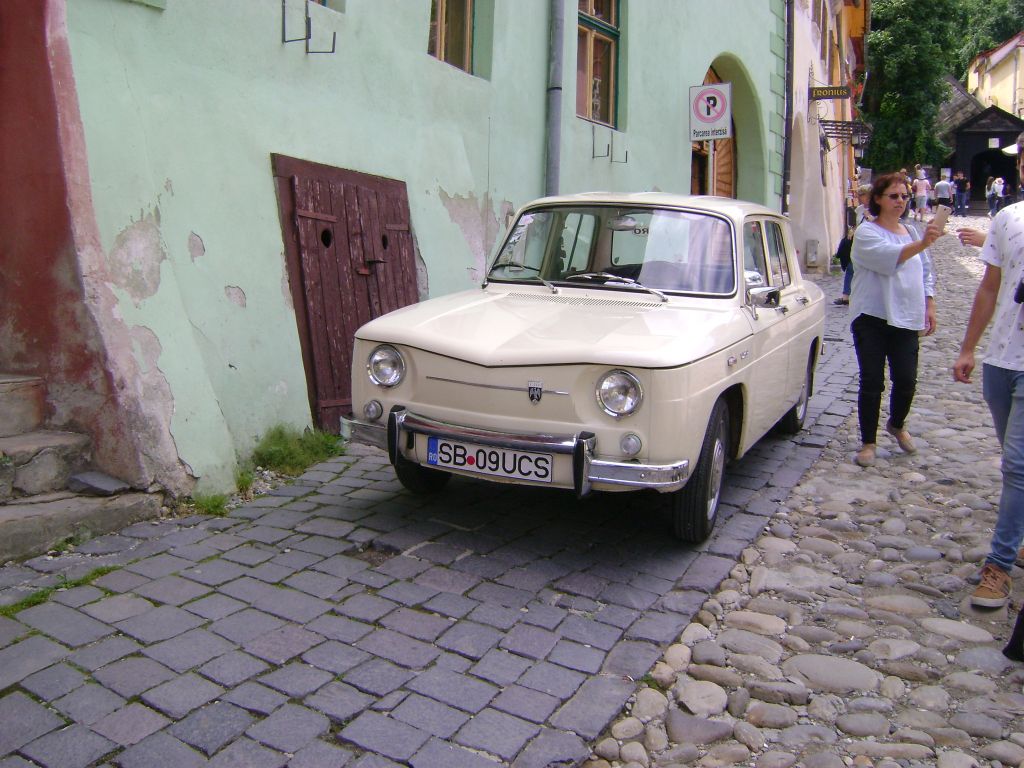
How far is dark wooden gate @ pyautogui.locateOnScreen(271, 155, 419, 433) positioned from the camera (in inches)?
245

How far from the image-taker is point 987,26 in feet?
218

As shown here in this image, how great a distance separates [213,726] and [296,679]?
13.9 inches

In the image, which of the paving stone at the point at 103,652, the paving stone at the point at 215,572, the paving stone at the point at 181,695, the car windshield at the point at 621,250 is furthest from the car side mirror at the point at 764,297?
the paving stone at the point at 103,652

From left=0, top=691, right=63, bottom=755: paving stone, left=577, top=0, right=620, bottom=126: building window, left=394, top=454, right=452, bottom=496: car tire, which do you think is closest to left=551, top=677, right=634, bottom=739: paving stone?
left=0, top=691, right=63, bottom=755: paving stone

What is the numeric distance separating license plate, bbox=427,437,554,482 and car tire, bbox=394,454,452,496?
0.64 meters

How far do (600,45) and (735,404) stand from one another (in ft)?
23.3

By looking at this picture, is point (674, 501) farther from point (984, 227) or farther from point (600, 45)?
point (984, 227)

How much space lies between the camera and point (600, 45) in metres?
10.8

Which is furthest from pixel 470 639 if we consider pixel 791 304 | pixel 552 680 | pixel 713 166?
pixel 713 166

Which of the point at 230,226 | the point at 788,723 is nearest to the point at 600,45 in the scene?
the point at 230,226

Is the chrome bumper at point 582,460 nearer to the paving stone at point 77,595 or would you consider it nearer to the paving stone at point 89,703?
the paving stone at point 77,595

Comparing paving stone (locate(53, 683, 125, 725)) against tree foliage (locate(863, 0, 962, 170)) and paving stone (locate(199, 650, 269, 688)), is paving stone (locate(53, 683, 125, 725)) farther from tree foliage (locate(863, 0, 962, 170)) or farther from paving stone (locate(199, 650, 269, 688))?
tree foliage (locate(863, 0, 962, 170))

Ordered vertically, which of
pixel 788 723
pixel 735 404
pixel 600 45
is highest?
pixel 600 45

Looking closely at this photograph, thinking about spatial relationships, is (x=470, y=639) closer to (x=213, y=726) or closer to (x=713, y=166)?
(x=213, y=726)
